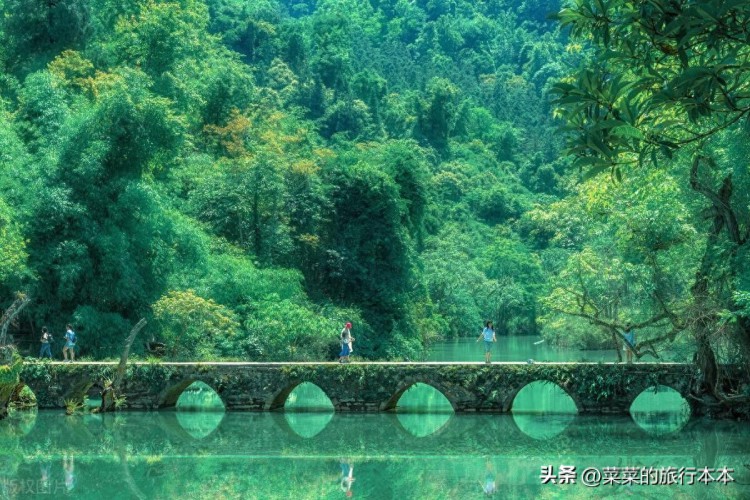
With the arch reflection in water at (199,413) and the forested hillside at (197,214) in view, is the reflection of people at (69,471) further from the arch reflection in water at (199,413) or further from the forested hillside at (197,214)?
the forested hillside at (197,214)

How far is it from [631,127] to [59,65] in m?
35.4

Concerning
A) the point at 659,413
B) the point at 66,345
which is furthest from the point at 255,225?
the point at 659,413

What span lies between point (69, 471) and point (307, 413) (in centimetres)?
955

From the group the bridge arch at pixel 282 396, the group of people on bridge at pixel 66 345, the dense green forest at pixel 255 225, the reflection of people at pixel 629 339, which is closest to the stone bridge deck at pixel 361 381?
the bridge arch at pixel 282 396

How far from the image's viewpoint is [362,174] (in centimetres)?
4194

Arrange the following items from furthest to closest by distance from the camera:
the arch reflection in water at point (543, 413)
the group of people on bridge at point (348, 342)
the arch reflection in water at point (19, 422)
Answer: the group of people on bridge at point (348, 342)
the arch reflection in water at point (543, 413)
the arch reflection in water at point (19, 422)

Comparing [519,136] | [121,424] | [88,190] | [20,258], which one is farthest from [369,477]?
[519,136]

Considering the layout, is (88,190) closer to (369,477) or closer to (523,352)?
(369,477)

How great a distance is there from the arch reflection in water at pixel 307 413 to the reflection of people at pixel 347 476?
381 centimetres

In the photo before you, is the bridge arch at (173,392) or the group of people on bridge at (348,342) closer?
the group of people on bridge at (348,342)

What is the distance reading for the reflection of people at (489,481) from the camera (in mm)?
17016

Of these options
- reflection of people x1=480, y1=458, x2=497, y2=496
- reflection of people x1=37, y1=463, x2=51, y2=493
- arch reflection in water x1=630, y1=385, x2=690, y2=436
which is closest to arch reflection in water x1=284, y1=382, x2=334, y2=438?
reflection of people x1=480, y1=458, x2=497, y2=496

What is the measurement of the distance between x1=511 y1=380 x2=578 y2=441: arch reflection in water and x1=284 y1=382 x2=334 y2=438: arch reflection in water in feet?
16.1

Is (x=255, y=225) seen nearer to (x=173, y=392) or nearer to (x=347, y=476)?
(x=173, y=392)
